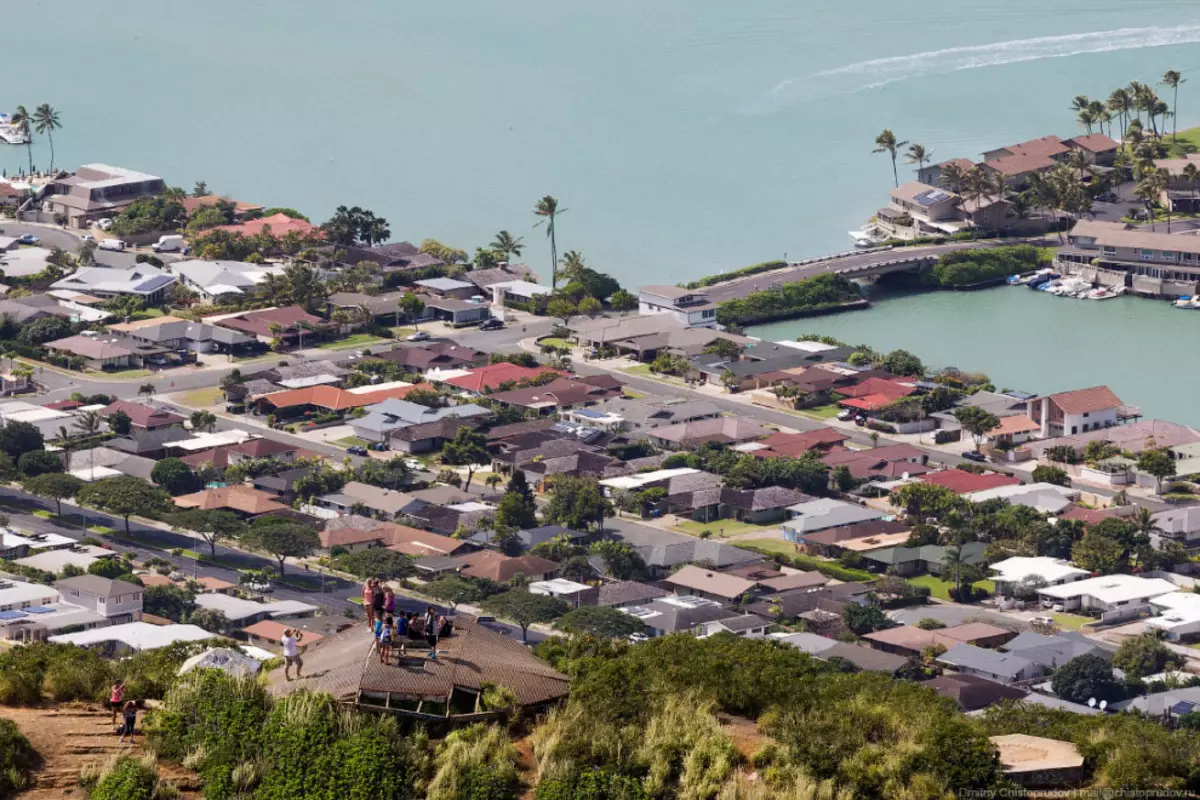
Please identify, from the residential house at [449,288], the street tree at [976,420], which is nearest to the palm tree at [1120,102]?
the residential house at [449,288]

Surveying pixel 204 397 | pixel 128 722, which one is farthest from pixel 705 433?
pixel 128 722

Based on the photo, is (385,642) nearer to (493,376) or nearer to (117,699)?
(117,699)

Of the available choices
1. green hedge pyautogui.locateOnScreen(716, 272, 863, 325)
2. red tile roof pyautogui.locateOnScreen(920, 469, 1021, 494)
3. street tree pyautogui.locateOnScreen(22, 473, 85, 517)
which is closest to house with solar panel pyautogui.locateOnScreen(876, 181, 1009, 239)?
green hedge pyautogui.locateOnScreen(716, 272, 863, 325)

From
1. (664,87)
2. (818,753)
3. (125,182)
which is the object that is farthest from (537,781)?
(664,87)

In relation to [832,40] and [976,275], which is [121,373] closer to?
[976,275]

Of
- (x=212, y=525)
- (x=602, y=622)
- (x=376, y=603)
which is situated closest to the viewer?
(x=376, y=603)
